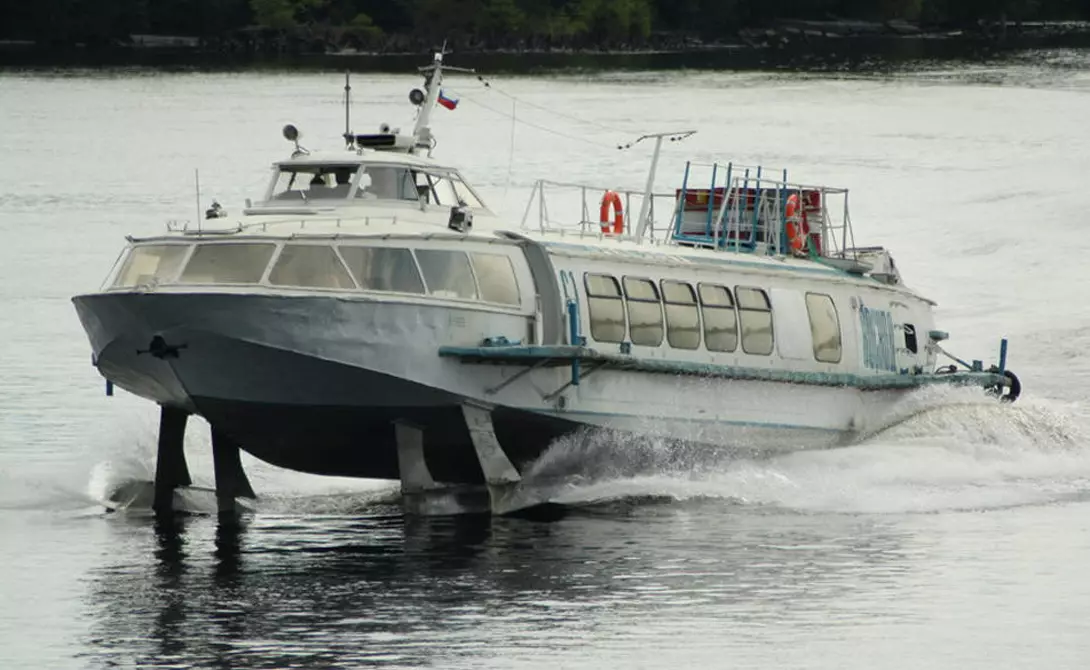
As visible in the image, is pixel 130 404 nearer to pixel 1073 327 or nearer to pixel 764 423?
pixel 764 423

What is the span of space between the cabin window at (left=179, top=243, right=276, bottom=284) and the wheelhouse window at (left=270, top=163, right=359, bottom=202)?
2307mm

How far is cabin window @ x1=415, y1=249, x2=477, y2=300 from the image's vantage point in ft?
101

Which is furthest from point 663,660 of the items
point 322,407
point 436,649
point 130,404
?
point 130,404

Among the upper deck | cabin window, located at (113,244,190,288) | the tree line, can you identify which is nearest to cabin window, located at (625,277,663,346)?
the upper deck

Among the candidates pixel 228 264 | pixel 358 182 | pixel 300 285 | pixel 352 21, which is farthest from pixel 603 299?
pixel 352 21

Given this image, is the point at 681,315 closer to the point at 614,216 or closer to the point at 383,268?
the point at 614,216

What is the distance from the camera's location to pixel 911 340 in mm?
39188

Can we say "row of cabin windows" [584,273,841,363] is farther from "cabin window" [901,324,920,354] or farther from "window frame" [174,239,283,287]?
"window frame" [174,239,283,287]

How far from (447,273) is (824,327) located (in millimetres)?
7486

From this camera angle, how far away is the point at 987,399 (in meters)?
40.1

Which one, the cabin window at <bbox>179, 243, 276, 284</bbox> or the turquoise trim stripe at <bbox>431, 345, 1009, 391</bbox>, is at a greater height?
the cabin window at <bbox>179, 243, 276, 284</bbox>

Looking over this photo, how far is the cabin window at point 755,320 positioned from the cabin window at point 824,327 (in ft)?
3.43

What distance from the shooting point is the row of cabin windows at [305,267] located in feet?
99.0

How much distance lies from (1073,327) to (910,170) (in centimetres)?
3445
